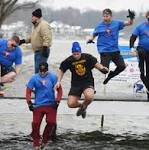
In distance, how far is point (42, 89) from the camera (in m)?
10.4

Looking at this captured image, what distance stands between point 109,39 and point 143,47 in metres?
0.79

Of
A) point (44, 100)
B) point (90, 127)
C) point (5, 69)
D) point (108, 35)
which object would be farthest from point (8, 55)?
point (108, 35)

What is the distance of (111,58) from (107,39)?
474 millimetres

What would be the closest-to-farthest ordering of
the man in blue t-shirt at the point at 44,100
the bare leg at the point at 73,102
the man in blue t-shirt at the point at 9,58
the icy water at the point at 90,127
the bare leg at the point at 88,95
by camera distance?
the man in blue t-shirt at the point at 44,100, the icy water at the point at 90,127, the bare leg at the point at 88,95, the bare leg at the point at 73,102, the man in blue t-shirt at the point at 9,58

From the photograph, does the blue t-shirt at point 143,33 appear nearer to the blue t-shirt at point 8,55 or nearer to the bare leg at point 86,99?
the bare leg at point 86,99

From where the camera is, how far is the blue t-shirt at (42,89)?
10.3 metres

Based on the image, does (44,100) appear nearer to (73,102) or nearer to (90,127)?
(73,102)

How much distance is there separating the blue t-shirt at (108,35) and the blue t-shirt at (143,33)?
0.35 meters

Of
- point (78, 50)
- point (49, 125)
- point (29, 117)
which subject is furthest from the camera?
point (29, 117)

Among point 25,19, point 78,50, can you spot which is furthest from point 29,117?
point 25,19

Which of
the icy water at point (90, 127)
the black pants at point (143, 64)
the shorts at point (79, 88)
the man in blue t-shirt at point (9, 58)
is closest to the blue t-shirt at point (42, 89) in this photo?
the icy water at point (90, 127)

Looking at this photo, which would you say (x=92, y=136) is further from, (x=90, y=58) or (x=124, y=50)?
(x=124, y=50)

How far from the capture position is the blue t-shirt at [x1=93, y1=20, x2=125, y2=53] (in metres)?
13.7

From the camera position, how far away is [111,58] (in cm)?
1400
